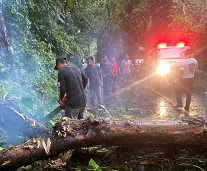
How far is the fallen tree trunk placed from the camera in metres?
2.49

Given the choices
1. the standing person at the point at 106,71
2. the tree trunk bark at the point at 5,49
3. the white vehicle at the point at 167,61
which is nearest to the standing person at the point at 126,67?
the standing person at the point at 106,71

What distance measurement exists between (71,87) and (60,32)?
7219mm

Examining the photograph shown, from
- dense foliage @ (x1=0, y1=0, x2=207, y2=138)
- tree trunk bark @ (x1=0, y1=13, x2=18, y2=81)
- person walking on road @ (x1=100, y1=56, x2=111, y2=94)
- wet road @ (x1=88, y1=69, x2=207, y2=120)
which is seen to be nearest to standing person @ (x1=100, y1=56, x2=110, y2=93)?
person walking on road @ (x1=100, y1=56, x2=111, y2=94)

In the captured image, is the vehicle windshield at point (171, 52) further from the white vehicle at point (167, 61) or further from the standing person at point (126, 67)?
the standing person at point (126, 67)

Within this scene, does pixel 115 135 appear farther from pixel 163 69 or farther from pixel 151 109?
pixel 163 69

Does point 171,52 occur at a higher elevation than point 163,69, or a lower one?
higher

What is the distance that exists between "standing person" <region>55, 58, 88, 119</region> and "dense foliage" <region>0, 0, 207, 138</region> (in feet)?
2.22

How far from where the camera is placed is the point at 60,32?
10.3 meters

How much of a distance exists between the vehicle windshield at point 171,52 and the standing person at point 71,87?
27.4 feet

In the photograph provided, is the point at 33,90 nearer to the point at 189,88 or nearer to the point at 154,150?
the point at 154,150

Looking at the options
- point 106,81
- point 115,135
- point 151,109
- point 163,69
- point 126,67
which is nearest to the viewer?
point 115,135

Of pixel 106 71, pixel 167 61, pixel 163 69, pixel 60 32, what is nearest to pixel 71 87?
pixel 60 32

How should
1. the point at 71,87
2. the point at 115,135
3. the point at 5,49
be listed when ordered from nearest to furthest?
the point at 115,135
the point at 71,87
the point at 5,49

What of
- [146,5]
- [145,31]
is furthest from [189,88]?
[145,31]
